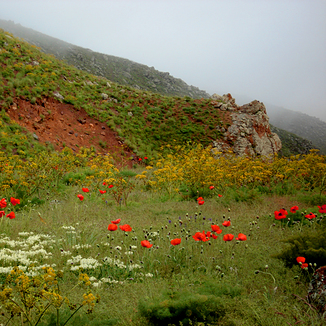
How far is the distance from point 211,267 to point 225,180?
515 cm

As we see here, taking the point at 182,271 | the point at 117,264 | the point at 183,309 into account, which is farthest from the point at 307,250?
the point at 117,264

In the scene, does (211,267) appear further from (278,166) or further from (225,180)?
(278,166)

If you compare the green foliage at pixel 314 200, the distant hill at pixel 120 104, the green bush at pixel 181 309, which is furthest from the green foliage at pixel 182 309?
the distant hill at pixel 120 104

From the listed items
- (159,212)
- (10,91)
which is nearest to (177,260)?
(159,212)

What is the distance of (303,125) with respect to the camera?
4387 inches

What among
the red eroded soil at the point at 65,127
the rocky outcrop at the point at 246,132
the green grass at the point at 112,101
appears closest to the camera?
the red eroded soil at the point at 65,127

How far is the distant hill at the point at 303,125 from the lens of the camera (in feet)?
316

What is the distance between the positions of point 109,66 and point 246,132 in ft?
206

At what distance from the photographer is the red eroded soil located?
38.4ft

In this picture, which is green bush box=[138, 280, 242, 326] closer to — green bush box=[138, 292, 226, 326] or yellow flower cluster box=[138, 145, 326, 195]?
green bush box=[138, 292, 226, 326]

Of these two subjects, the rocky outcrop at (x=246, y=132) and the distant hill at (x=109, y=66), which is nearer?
the rocky outcrop at (x=246, y=132)

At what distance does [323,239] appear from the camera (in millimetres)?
2506

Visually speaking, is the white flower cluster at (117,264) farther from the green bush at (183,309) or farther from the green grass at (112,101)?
the green grass at (112,101)

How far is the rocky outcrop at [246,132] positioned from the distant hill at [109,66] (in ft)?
150
